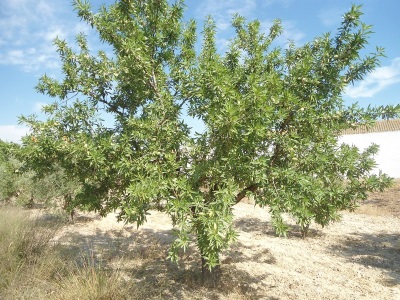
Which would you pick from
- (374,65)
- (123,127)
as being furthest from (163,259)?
(374,65)

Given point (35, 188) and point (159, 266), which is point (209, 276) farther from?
point (35, 188)

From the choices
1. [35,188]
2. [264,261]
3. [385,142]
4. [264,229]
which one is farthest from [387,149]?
[35,188]

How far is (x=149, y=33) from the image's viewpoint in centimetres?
540

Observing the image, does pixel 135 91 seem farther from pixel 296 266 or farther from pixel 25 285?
pixel 296 266

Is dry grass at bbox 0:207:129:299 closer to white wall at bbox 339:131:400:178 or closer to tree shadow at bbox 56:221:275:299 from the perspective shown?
tree shadow at bbox 56:221:275:299

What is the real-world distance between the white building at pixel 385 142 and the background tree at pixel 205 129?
91.6 ft

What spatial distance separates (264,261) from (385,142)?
2817 cm

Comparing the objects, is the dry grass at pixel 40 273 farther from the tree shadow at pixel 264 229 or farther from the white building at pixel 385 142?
the white building at pixel 385 142

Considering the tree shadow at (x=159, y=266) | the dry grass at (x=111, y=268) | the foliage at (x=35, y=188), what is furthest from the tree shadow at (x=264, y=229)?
the foliage at (x=35, y=188)

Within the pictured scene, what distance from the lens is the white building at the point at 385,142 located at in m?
30.1

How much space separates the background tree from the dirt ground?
2.63 m

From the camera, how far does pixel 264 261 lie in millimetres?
8828

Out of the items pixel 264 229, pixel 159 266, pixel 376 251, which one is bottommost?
pixel 376 251

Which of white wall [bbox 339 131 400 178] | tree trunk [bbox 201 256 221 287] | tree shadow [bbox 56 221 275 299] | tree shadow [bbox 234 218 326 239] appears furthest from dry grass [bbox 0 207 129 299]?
white wall [bbox 339 131 400 178]
